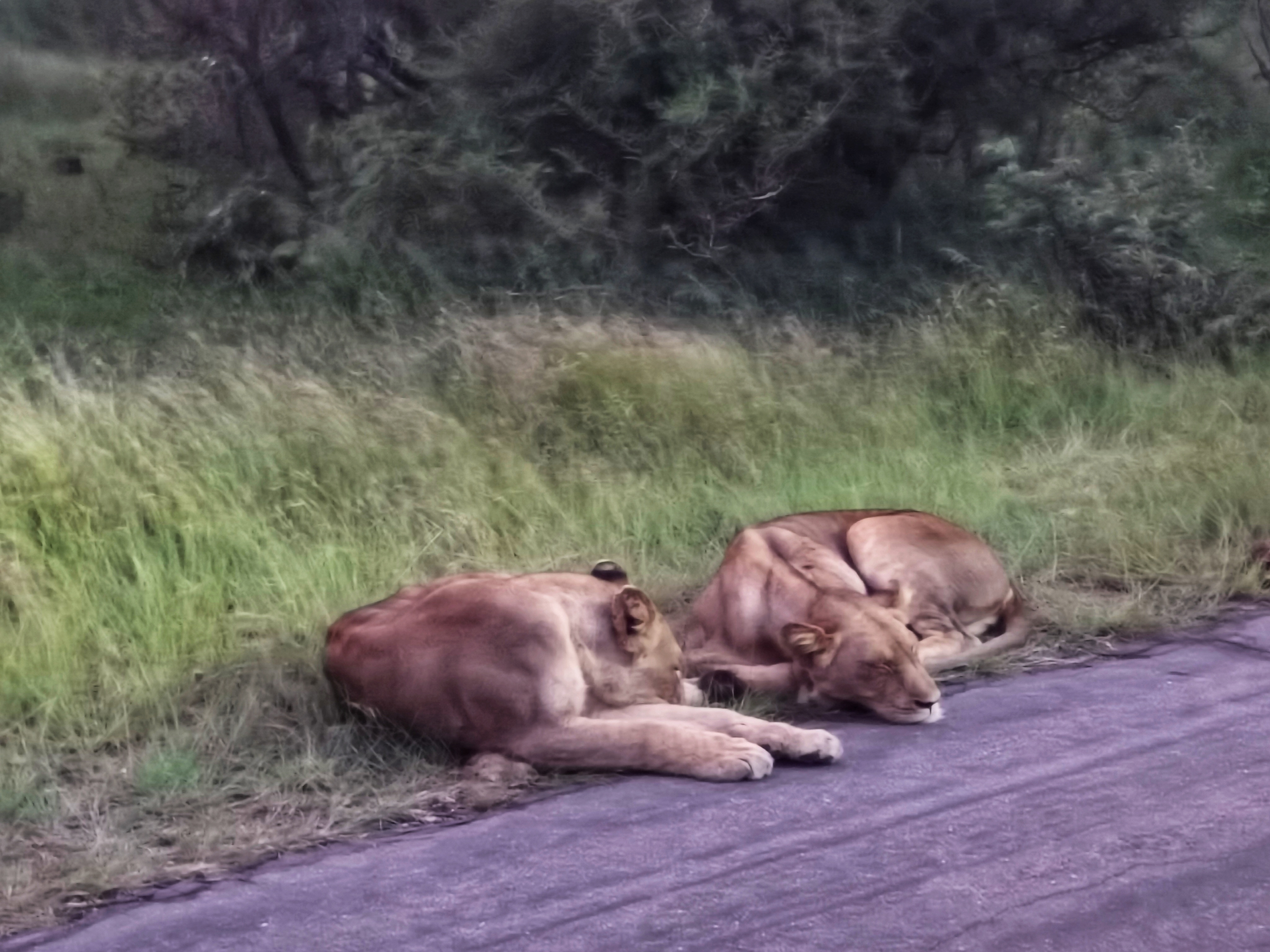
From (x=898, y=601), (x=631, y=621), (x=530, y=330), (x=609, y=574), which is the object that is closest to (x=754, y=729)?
(x=631, y=621)

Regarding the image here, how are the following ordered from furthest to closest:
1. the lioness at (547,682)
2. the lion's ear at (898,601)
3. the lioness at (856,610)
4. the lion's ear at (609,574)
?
the lion's ear at (898,601) → the lion's ear at (609,574) → the lioness at (856,610) → the lioness at (547,682)

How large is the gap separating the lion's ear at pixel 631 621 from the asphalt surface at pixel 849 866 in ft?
1.90

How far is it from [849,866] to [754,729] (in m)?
0.91

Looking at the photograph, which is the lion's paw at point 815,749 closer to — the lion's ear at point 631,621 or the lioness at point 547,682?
the lioness at point 547,682

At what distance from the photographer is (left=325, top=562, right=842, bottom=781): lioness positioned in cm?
490

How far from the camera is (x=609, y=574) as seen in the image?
572cm

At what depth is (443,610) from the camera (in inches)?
207

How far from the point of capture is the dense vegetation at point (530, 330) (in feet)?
18.8

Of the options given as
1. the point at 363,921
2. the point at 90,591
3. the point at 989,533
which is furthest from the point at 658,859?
the point at 989,533

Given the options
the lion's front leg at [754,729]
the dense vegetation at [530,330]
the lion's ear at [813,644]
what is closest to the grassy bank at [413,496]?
the dense vegetation at [530,330]

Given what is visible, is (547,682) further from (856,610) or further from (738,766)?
A: (856,610)

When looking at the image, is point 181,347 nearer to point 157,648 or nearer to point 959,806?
point 157,648

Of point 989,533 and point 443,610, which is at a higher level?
point 443,610

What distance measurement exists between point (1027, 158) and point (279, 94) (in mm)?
5452
